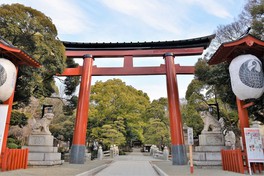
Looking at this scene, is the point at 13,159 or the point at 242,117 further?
the point at 13,159

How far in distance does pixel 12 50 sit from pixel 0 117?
2571mm

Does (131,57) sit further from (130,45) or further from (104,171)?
(104,171)

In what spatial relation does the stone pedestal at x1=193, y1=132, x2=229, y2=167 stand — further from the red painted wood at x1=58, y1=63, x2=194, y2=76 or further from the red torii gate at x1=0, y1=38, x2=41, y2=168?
the red torii gate at x1=0, y1=38, x2=41, y2=168

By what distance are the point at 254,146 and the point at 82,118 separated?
10664 mm

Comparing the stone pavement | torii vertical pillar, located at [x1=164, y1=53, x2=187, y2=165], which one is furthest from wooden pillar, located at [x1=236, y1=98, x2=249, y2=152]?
torii vertical pillar, located at [x1=164, y1=53, x2=187, y2=165]

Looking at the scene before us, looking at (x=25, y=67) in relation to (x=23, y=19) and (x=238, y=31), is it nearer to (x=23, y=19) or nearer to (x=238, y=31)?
(x=23, y=19)

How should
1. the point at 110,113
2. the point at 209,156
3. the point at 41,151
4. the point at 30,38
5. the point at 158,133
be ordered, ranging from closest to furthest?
the point at 30,38 < the point at 209,156 < the point at 41,151 < the point at 110,113 < the point at 158,133

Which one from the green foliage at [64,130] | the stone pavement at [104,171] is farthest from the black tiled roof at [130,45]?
the green foliage at [64,130]

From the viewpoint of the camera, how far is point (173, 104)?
607 inches

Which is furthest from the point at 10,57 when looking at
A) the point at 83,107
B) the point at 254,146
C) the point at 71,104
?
the point at 71,104

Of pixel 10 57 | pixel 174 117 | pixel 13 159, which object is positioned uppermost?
pixel 10 57

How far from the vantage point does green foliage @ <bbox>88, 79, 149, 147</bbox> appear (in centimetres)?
2881

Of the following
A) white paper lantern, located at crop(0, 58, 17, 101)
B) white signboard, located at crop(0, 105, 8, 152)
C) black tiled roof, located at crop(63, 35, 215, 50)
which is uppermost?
black tiled roof, located at crop(63, 35, 215, 50)

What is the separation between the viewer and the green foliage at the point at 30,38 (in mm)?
11156
